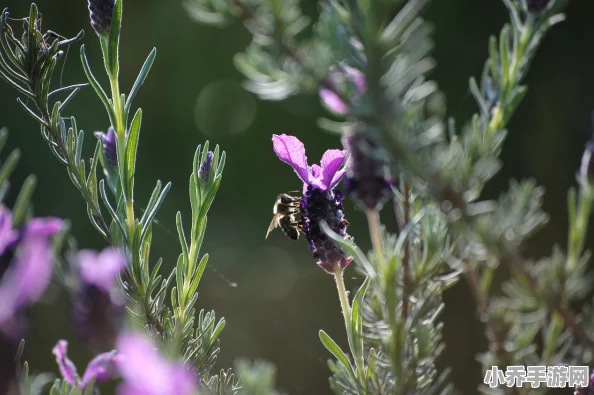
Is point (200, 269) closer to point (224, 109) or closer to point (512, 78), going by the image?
point (512, 78)

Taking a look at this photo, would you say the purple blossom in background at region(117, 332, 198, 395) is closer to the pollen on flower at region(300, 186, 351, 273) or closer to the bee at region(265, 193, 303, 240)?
the pollen on flower at region(300, 186, 351, 273)

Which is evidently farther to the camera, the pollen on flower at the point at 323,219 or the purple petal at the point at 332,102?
the pollen on flower at the point at 323,219

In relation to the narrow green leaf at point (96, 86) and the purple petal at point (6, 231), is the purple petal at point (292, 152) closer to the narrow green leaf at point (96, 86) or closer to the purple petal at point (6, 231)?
the narrow green leaf at point (96, 86)

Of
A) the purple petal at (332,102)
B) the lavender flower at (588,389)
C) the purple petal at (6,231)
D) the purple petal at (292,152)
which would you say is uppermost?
the purple petal at (332,102)

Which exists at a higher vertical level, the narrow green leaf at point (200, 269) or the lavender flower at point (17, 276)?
the lavender flower at point (17, 276)

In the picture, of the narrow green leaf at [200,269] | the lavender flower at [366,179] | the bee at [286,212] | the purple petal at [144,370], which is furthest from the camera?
the bee at [286,212]

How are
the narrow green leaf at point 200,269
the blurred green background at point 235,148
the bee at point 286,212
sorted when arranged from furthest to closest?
the blurred green background at point 235,148
the bee at point 286,212
the narrow green leaf at point 200,269

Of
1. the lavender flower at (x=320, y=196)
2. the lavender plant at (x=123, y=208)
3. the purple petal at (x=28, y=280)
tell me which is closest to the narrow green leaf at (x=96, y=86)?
the lavender plant at (x=123, y=208)
